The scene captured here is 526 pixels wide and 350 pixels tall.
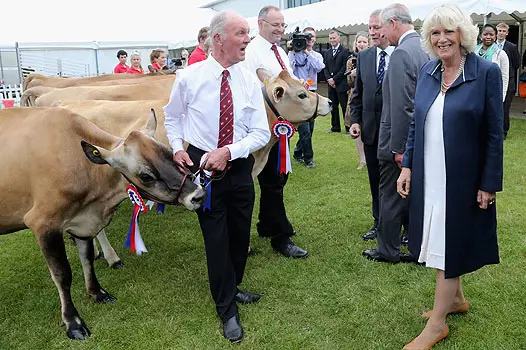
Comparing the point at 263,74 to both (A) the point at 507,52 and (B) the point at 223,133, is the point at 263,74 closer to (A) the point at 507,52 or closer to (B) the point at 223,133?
(B) the point at 223,133

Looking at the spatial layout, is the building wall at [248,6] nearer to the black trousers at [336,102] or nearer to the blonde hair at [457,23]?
the black trousers at [336,102]

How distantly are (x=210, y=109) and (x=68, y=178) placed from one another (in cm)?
113

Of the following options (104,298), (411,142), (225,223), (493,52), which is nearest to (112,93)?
(104,298)

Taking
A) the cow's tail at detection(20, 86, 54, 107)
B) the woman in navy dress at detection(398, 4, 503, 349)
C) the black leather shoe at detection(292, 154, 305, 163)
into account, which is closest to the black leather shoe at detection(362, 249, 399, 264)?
the woman in navy dress at detection(398, 4, 503, 349)

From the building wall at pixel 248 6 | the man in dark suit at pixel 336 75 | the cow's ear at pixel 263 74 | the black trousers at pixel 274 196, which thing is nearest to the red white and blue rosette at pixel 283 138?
the black trousers at pixel 274 196

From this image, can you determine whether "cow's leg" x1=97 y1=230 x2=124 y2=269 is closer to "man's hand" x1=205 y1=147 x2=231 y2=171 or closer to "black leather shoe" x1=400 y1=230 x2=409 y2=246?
"man's hand" x1=205 y1=147 x2=231 y2=171

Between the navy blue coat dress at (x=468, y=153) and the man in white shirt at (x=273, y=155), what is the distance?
191 centimetres

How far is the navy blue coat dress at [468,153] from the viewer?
2941 mm

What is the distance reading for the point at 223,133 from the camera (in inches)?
135

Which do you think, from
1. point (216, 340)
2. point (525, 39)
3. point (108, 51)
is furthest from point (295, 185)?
point (108, 51)

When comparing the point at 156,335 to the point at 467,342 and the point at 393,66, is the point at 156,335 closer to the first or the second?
the point at 467,342

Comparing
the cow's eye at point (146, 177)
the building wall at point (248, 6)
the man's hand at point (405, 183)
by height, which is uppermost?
the building wall at point (248, 6)

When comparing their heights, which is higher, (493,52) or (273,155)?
(493,52)

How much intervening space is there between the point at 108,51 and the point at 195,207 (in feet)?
86.5
